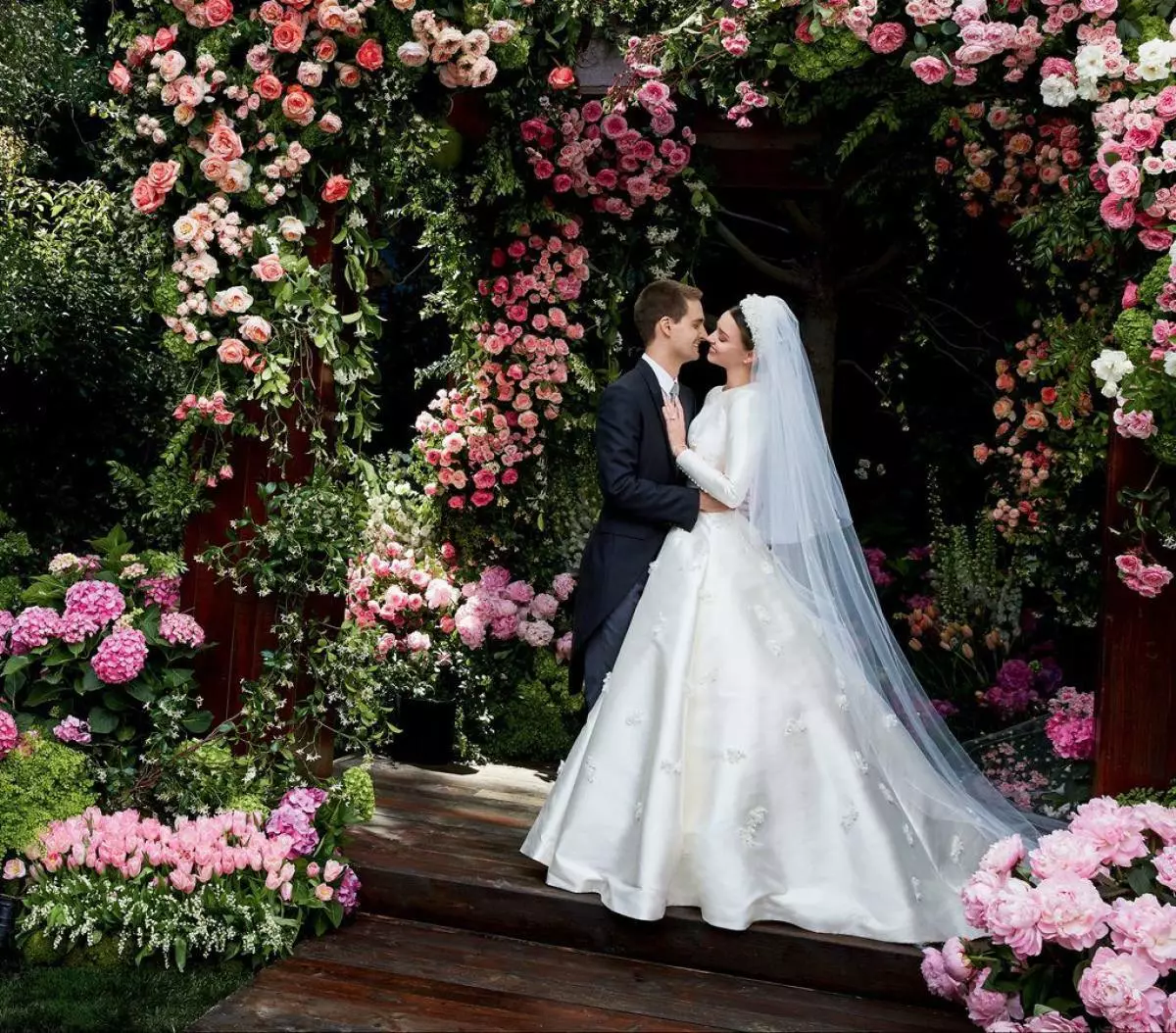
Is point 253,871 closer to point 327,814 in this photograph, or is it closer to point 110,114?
point 327,814

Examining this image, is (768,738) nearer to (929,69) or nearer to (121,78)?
(929,69)

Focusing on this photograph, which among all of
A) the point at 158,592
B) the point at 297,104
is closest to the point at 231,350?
the point at 297,104

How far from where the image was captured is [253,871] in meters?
4.00

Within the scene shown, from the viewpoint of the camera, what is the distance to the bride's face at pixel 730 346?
14.2 feet

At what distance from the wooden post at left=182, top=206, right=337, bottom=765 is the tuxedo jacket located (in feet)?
3.24

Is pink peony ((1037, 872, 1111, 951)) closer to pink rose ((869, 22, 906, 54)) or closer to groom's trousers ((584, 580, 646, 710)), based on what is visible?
groom's trousers ((584, 580, 646, 710))

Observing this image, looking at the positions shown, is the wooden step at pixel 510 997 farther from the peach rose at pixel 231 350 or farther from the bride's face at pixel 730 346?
the bride's face at pixel 730 346

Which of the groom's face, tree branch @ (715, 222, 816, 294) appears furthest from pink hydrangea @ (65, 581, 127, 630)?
tree branch @ (715, 222, 816, 294)

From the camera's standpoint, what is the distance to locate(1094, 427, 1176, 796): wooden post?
381 centimetres

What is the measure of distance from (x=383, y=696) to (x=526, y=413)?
1442 mm

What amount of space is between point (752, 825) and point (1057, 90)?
2365 mm

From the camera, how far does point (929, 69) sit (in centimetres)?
410

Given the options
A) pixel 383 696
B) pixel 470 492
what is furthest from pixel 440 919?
pixel 470 492

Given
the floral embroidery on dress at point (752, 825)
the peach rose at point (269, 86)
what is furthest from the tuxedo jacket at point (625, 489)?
the peach rose at point (269, 86)
